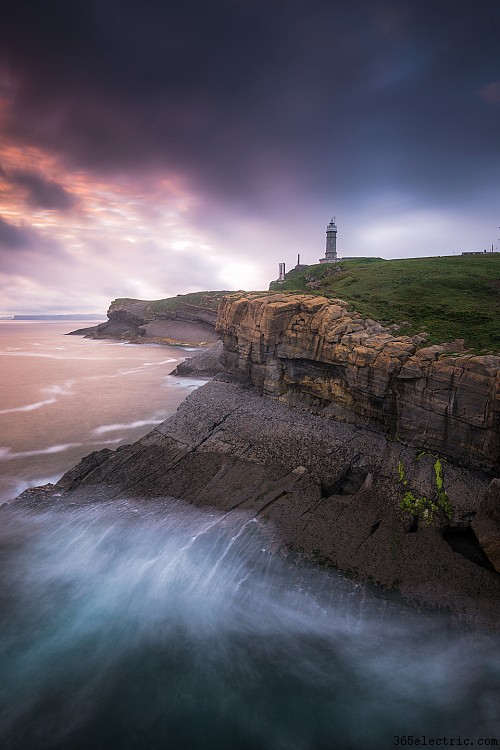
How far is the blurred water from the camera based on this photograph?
26.9 ft

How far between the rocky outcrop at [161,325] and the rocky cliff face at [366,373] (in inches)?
2523

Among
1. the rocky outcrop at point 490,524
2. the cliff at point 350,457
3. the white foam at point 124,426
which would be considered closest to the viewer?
the rocky outcrop at point 490,524

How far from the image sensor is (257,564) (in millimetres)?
12148

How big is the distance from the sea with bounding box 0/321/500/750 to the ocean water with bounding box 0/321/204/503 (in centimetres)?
704

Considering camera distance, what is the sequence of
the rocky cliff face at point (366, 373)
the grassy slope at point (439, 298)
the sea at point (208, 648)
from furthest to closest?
the grassy slope at point (439, 298), the rocky cliff face at point (366, 373), the sea at point (208, 648)

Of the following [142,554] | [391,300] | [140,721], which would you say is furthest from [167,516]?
[391,300]

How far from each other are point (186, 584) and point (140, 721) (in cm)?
380

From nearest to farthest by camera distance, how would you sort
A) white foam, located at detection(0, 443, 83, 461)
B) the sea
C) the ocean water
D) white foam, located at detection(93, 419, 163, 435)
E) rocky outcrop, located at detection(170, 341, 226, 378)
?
1. the sea
2. the ocean water
3. white foam, located at detection(0, 443, 83, 461)
4. white foam, located at detection(93, 419, 163, 435)
5. rocky outcrop, located at detection(170, 341, 226, 378)

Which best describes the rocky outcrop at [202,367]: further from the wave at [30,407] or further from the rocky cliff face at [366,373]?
the rocky cliff face at [366,373]

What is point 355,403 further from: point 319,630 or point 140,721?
point 140,721

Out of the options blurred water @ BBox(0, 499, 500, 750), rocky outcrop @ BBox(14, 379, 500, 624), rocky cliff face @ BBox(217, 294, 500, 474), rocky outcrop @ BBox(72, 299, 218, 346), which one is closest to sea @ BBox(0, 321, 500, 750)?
blurred water @ BBox(0, 499, 500, 750)

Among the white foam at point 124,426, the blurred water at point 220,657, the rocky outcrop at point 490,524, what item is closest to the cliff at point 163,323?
the white foam at point 124,426

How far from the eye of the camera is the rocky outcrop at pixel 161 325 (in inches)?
3649

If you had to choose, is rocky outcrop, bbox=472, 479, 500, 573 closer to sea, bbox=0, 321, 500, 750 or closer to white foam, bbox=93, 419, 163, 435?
sea, bbox=0, 321, 500, 750
